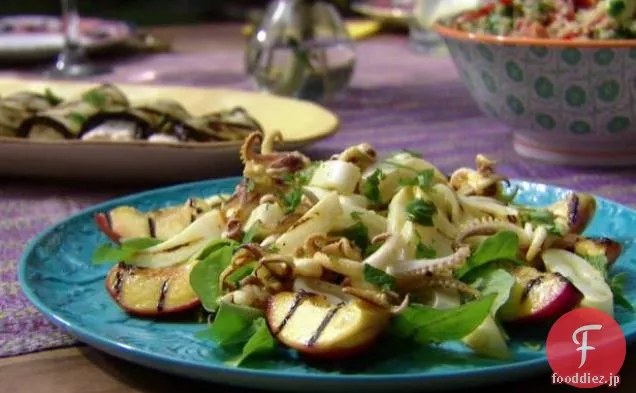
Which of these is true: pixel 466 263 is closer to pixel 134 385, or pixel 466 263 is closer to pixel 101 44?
pixel 134 385

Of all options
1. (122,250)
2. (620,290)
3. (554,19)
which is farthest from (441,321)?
(554,19)

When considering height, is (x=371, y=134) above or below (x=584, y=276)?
below

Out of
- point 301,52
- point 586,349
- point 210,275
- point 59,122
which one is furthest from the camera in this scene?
point 301,52

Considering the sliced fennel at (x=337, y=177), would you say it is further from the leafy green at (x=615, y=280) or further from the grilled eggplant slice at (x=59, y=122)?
the grilled eggplant slice at (x=59, y=122)

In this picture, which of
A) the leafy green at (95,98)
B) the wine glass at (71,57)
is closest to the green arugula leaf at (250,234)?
the leafy green at (95,98)

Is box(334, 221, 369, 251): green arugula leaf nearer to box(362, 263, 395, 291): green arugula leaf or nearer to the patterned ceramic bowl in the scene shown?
box(362, 263, 395, 291): green arugula leaf

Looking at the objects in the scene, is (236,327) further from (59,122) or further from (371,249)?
(59,122)

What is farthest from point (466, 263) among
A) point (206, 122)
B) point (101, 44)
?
point (101, 44)
